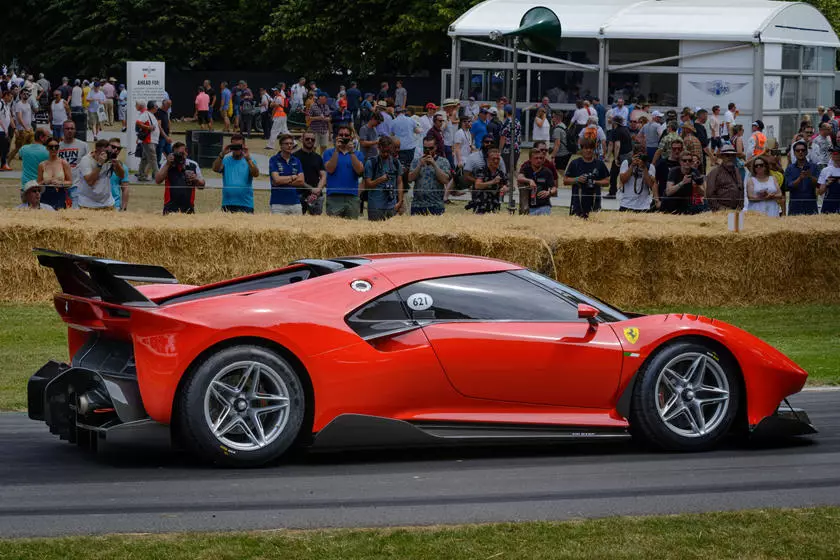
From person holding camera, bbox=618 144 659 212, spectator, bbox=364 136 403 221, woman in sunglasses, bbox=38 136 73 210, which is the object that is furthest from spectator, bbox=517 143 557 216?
woman in sunglasses, bbox=38 136 73 210

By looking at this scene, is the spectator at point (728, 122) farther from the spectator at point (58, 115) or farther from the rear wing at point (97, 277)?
the rear wing at point (97, 277)

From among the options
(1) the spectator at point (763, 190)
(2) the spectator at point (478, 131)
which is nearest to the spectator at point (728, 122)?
(2) the spectator at point (478, 131)

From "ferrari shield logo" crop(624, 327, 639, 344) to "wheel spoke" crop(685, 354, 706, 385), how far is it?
402 mm

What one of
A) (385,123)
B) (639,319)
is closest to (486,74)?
(385,123)

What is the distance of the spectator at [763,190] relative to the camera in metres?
19.1

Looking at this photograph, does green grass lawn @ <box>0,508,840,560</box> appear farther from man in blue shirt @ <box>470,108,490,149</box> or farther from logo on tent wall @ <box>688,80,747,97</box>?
logo on tent wall @ <box>688,80,747,97</box>

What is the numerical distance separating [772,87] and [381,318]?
31.0 m

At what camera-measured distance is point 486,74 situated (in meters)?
39.1

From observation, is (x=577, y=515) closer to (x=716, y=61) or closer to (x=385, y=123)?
(x=385, y=123)

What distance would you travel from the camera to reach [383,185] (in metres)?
18.1

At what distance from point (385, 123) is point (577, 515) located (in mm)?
23142

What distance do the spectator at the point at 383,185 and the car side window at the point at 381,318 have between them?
31.3 feet

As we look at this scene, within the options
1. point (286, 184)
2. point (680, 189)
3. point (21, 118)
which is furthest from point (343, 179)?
point (21, 118)

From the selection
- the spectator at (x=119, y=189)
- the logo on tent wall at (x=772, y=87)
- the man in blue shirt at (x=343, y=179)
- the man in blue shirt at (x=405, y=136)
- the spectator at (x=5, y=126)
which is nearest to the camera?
the man in blue shirt at (x=343, y=179)
